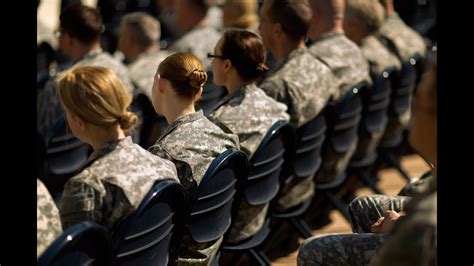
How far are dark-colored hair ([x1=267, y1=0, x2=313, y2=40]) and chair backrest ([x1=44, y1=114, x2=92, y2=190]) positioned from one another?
1.18m

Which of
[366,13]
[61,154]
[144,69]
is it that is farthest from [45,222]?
[366,13]

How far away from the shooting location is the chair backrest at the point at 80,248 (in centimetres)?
264

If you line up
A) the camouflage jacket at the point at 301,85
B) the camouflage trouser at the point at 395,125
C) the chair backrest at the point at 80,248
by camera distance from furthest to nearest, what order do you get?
the camouflage trouser at the point at 395,125, the camouflage jacket at the point at 301,85, the chair backrest at the point at 80,248

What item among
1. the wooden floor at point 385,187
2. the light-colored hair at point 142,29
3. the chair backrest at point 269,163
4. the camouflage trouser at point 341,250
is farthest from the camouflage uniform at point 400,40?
the camouflage trouser at point 341,250

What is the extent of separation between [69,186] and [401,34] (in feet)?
14.9

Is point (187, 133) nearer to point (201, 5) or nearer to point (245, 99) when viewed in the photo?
point (245, 99)

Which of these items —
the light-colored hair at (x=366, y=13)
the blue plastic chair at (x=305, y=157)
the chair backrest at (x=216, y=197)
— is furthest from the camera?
the light-colored hair at (x=366, y=13)

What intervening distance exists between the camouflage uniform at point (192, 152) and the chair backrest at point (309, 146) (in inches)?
37.4

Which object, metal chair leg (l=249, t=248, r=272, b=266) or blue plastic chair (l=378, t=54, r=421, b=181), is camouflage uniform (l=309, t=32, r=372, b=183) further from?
metal chair leg (l=249, t=248, r=272, b=266)

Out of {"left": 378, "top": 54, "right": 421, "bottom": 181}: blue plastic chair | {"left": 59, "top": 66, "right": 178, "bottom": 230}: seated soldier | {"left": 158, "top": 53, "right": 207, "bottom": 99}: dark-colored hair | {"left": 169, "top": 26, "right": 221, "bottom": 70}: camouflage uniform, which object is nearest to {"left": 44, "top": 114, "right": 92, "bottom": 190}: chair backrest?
{"left": 158, "top": 53, "right": 207, "bottom": 99}: dark-colored hair

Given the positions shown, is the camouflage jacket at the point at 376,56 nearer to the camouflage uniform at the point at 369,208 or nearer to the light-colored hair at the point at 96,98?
the camouflage uniform at the point at 369,208

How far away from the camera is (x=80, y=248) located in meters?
2.81

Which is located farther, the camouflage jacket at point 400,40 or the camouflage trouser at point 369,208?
the camouflage jacket at point 400,40
